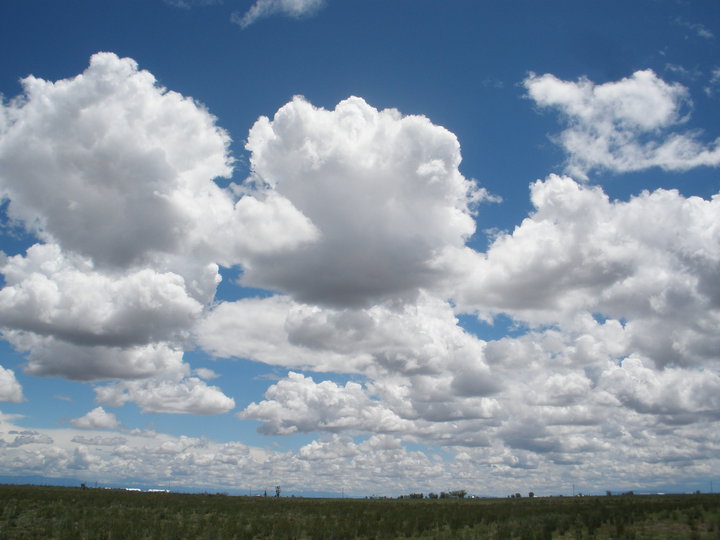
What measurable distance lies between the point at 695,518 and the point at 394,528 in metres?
19.6

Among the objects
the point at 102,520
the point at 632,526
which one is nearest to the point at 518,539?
the point at 632,526

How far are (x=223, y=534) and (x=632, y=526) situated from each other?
26162mm

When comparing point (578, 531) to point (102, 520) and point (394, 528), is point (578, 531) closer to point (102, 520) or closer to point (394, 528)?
point (394, 528)

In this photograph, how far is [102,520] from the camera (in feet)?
152

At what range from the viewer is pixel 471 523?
149 ft

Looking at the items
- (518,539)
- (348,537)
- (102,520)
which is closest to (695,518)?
(518,539)

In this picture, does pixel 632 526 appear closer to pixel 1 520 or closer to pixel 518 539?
pixel 518 539

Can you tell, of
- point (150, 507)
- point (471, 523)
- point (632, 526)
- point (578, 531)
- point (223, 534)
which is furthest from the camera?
point (150, 507)

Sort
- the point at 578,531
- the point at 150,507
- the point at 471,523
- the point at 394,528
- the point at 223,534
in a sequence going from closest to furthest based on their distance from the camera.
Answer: the point at 578,531, the point at 223,534, the point at 394,528, the point at 471,523, the point at 150,507

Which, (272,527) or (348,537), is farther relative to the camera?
(272,527)

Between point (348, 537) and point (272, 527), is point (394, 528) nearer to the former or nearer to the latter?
point (348, 537)

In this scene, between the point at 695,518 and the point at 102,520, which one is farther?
the point at 102,520

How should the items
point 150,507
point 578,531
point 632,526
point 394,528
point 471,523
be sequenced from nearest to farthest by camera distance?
1. point 578,531
2. point 632,526
3. point 394,528
4. point 471,523
5. point 150,507

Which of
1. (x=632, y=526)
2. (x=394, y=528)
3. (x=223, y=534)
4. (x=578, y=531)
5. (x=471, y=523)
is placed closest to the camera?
(x=578, y=531)
